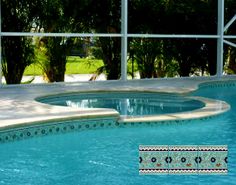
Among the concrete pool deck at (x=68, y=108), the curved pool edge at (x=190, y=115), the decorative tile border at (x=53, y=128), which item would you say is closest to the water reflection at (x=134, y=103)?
the concrete pool deck at (x=68, y=108)

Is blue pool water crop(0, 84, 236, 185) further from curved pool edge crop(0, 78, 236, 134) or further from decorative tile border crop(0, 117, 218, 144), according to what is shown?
curved pool edge crop(0, 78, 236, 134)

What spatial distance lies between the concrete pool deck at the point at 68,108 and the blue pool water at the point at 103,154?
220 mm

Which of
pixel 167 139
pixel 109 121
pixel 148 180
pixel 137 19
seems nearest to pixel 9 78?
pixel 137 19

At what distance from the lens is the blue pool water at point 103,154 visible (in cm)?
449

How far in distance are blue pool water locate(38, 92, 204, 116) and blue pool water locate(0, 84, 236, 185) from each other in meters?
1.17

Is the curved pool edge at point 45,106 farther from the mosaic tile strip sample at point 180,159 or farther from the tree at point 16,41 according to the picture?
the mosaic tile strip sample at point 180,159

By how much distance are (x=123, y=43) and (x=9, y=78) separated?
251 centimetres

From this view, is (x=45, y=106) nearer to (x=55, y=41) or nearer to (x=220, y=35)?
(x=55, y=41)

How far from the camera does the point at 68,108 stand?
6.75m

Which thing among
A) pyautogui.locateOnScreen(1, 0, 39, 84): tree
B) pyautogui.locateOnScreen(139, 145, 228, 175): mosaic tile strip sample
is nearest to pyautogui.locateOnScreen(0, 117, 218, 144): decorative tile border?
pyautogui.locateOnScreen(139, 145, 228, 175): mosaic tile strip sample

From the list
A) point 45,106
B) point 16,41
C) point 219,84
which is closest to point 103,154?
point 45,106

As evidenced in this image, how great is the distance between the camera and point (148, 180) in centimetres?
445

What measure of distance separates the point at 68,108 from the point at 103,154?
1541 millimetres

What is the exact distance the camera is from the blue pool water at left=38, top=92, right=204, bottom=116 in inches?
320
